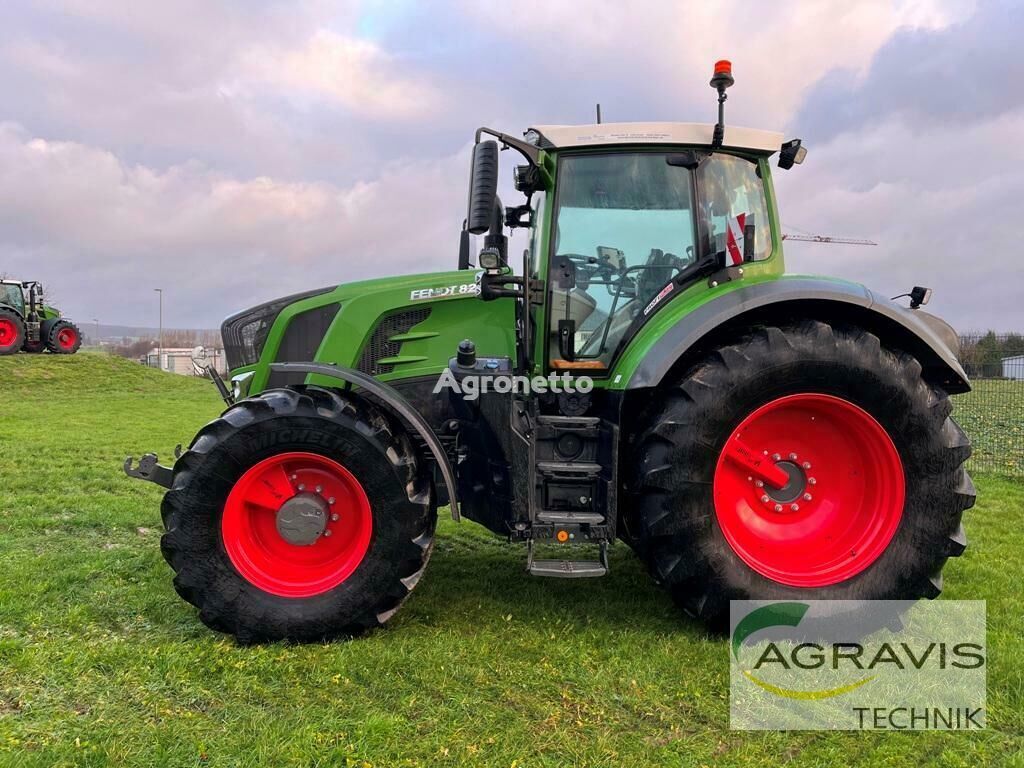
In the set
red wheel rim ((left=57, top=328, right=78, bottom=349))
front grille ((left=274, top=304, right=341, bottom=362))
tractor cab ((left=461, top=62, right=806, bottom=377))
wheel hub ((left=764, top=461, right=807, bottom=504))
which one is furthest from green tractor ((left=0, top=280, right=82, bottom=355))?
wheel hub ((left=764, top=461, right=807, bottom=504))

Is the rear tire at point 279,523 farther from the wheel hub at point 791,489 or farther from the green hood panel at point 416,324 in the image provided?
the wheel hub at point 791,489

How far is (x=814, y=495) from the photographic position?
3641mm

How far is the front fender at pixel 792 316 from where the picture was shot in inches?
131

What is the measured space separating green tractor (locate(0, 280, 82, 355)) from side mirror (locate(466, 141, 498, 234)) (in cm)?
2370

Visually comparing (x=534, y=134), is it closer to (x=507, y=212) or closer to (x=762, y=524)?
(x=507, y=212)

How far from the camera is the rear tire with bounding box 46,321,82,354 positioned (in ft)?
75.2

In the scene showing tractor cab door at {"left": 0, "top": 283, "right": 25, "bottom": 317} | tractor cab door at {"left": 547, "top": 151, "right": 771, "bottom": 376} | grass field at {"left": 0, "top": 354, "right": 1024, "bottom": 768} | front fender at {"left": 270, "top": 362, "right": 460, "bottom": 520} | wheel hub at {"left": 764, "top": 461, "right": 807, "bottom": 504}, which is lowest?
grass field at {"left": 0, "top": 354, "right": 1024, "bottom": 768}

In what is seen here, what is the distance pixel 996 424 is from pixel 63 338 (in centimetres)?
2685

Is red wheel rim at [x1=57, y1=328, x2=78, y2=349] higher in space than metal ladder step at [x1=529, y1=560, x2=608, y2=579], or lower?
higher

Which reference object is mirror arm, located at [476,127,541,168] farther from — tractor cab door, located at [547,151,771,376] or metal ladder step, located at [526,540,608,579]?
metal ladder step, located at [526,540,608,579]

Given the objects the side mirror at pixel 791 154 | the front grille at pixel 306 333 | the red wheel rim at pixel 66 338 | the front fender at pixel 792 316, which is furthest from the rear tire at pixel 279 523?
the red wheel rim at pixel 66 338

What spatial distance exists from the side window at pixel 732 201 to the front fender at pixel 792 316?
333 mm

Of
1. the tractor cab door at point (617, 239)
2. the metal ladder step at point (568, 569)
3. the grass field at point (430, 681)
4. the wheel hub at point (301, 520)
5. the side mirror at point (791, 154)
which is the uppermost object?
the side mirror at point (791, 154)

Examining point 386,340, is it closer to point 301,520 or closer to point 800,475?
point 301,520
